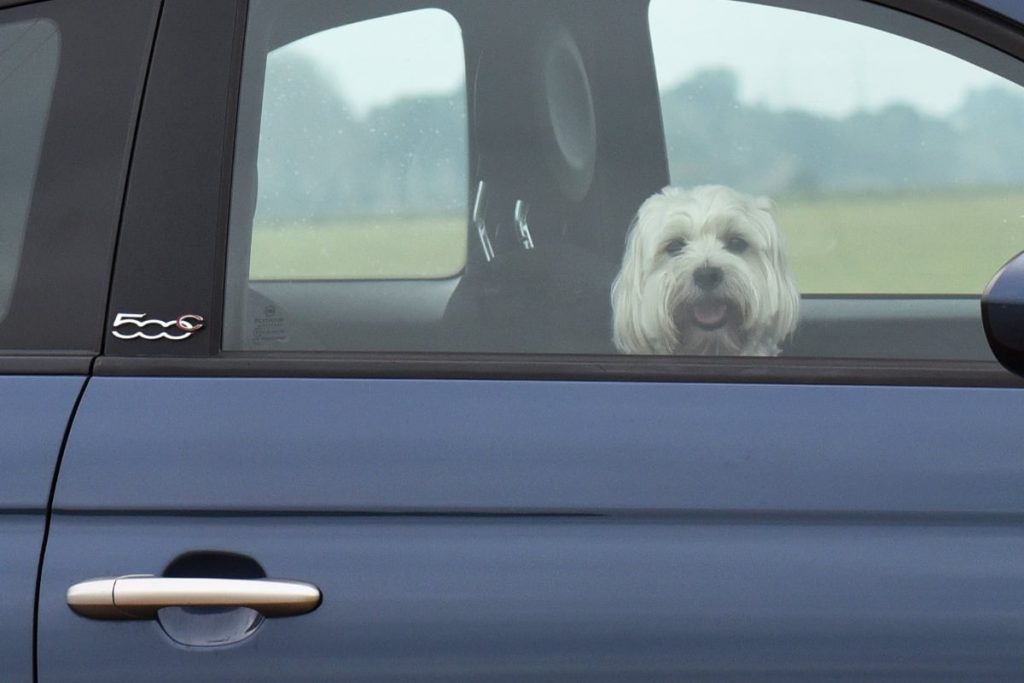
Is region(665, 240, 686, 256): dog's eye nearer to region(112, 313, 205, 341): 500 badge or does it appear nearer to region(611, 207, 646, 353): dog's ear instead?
region(611, 207, 646, 353): dog's ear

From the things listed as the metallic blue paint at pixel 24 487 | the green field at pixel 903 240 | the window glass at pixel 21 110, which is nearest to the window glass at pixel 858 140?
the green field at pixel 903 240

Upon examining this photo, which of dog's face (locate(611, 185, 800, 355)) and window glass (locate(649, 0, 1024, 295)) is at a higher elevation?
window glass (locate(649, 0, 1024, 295))

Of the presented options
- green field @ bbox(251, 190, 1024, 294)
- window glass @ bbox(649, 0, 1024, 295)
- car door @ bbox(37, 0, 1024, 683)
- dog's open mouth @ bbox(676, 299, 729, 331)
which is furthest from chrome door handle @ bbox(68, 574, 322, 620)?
window glass @ bbox(649, 0, 1024, 295)

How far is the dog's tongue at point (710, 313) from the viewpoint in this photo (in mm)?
1801

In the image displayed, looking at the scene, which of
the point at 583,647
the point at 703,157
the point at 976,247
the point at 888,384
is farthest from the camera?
the point at 703,157

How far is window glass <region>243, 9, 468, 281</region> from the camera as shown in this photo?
1747mm

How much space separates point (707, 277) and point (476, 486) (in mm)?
741

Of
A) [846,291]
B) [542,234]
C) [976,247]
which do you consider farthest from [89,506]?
[976,247]

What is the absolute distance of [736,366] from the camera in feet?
5.07

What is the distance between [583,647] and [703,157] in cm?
80

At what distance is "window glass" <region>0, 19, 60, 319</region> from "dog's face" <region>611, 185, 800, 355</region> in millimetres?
786

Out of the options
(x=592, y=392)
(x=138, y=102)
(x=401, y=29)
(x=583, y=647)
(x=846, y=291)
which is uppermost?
(x=401, y=29)

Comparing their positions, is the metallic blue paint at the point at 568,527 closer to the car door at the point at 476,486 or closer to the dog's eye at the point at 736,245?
the car door at the point at 476,486

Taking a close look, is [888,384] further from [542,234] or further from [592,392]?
[542,234]
